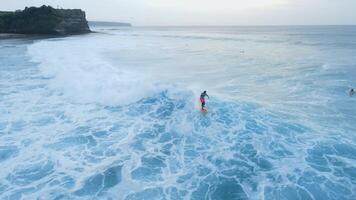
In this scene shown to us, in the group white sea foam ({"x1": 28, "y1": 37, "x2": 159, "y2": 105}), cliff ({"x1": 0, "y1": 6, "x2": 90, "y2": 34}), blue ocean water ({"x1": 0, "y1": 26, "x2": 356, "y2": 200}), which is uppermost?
cliff ({"x1": 0, "y1": 6, "x2": 90, "y2": 34})

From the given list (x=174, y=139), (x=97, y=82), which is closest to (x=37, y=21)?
(x=97, y=82)

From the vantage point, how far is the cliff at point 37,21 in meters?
82.8

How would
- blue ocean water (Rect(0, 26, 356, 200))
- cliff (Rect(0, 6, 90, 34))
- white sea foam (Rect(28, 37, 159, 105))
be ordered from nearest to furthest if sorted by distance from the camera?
blue ocean water (Rect(0, 26, 356, 200)) < white sea foam (Rect(28, 37, 159, 105)) < cliff (Rect(0, 6, 90, 34))

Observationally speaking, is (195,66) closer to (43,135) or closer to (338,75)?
(338,75)

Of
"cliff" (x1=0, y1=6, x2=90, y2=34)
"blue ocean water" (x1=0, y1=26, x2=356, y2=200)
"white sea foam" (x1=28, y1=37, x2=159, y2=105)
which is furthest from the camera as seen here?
"cliff" (x1=0, y1=6, x2=90, y2=34)

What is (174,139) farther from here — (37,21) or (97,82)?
(37,21)

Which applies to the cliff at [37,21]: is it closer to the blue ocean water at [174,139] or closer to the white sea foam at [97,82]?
the white sea foam at [97,82]

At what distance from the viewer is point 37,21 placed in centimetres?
8544

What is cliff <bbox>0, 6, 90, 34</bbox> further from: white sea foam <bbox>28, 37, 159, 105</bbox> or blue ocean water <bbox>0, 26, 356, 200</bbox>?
blue ocean water <bbox>0, 26, 356, 200</bbox>

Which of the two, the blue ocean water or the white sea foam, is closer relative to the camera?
the blue ocean water

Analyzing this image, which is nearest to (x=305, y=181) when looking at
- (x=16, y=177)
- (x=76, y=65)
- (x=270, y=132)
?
(x=270, y=132)

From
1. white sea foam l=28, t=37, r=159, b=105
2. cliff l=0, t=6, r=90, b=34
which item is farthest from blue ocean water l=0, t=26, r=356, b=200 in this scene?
cliff l=0, t=6, r=90, b=34

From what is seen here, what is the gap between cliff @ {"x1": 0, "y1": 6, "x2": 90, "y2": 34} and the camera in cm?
8281

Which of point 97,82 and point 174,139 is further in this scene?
point 97,82
